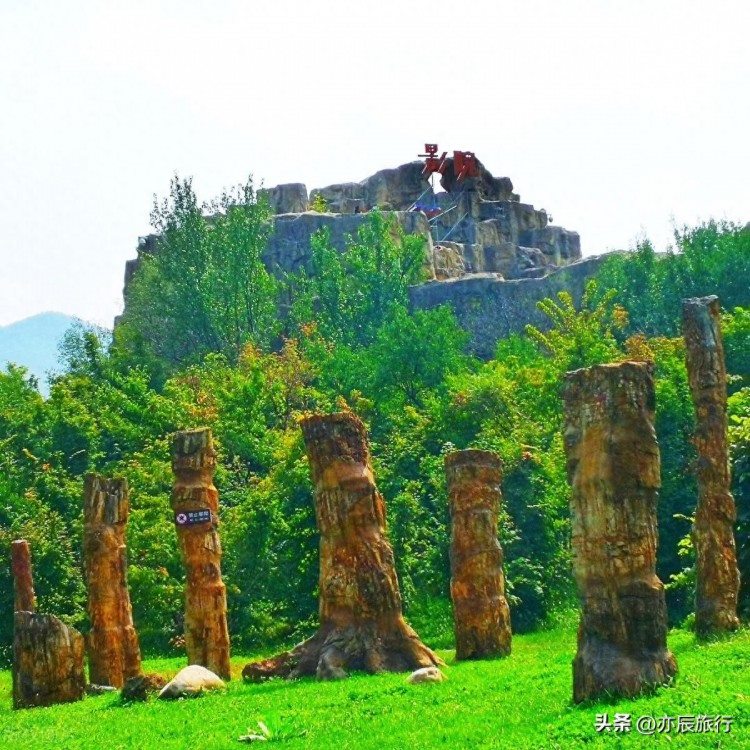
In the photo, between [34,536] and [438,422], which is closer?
[34,536]

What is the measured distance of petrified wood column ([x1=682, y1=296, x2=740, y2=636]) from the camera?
23812 mm

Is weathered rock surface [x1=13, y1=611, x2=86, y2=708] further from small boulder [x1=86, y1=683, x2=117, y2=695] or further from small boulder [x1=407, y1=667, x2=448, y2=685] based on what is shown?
small boulder [x1=407, y1=667, x2=448, y2=685]

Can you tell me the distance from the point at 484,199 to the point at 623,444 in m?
92.2

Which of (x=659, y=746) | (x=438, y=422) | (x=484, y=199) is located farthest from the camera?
(x=484, y=199)

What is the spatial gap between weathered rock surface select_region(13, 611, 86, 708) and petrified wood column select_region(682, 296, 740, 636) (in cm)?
980

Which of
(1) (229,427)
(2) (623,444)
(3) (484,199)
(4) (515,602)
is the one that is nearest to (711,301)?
(2) (623,444)

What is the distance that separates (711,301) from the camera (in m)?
24.8

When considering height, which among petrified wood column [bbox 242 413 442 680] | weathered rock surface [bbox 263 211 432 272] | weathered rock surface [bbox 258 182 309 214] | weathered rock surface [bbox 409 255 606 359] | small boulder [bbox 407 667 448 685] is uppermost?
weathered rock surface [bbox 258 182 309 214]

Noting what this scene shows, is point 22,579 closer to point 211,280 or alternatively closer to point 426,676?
point 426,676

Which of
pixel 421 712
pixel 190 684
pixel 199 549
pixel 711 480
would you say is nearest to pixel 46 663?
pixel 199 549

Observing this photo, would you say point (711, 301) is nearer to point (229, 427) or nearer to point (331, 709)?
point (331, 709)

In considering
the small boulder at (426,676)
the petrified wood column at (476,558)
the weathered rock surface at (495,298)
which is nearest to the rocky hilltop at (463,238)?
the weathered rock surface at (495,298)

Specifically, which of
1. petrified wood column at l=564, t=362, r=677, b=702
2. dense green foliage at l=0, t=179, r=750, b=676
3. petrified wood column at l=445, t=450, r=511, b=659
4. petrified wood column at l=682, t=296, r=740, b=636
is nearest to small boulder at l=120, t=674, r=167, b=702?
petrified wood column at l=445, t=450, r=511, b=659

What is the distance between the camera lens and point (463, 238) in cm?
10331
